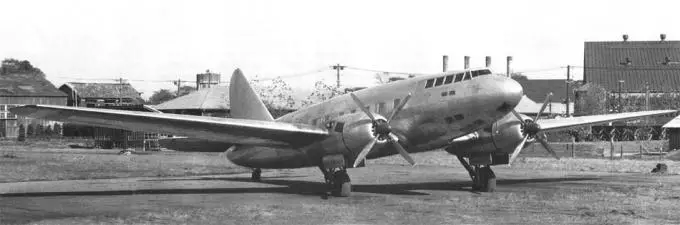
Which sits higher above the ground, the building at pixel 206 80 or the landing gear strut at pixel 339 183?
the building at pixel 206 80

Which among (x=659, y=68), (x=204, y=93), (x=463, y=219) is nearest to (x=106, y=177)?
(x=463, y=219)

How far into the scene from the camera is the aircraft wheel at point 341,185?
26.4 meters

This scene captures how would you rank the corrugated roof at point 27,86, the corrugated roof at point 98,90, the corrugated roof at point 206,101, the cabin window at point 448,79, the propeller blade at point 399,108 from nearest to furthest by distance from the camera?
the propeller blade at point 399,108, the cabin window at point 448,79, the corrugated roof at point 206,101, the corrugated roof at point 27,86, the corrugated roof at point 98,90

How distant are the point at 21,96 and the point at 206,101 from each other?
51.5m

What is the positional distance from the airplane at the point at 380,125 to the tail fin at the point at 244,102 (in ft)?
15.2

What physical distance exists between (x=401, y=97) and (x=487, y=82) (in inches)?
125

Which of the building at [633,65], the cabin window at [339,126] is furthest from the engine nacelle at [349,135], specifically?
the building at [633,65]

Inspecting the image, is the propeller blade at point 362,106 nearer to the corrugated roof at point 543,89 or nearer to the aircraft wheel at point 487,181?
the aircraft wheel at point 487,181

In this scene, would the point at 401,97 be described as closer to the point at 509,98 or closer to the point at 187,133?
the point at 509,98

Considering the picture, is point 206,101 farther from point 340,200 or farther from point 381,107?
point 340,200

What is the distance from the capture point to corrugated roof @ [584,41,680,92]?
128 meters

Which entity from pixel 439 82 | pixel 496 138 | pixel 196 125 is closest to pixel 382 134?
pixel 439 82

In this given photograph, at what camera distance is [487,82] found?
25.6 meters

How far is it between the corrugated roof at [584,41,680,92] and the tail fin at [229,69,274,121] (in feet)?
338
